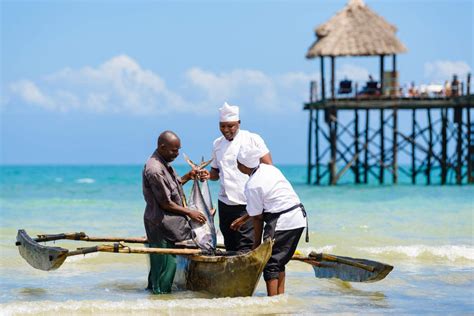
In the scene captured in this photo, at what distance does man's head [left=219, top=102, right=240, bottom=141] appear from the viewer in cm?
916

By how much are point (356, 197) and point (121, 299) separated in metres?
20.3

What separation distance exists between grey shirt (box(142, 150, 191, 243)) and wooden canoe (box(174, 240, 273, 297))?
0.94ft

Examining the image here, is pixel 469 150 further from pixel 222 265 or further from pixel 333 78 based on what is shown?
pixel 222 265

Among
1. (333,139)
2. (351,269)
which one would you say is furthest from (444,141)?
→ (351,269)

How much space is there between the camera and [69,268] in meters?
12.7

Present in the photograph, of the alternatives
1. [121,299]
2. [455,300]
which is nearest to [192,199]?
[121,299]

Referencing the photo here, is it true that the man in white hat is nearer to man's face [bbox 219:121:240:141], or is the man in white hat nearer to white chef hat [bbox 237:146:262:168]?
man's face [bbox 219:121:240:141]

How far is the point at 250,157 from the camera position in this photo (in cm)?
834

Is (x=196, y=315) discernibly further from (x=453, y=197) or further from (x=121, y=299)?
(x=453, y=197)

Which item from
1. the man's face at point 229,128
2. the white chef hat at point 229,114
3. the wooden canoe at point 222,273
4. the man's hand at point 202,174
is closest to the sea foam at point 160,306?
the wooden canoe at point 222,273

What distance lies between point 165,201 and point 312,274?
3593 millimetres

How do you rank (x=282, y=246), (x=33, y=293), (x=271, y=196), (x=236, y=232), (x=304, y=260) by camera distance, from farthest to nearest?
1. (x=33, y=293)
2. (x=304, y=260)
3. (x=236, y=232)
4. (x=282, y=246)
5. (x=271, y=196)

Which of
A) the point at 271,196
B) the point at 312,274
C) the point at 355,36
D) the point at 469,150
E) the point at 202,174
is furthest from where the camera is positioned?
the point at 469,150

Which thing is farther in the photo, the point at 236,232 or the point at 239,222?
the point at 236,232
